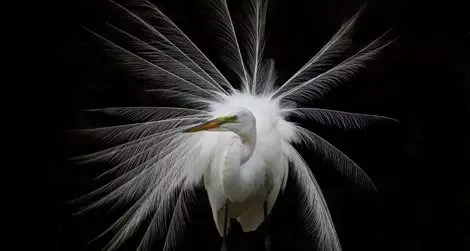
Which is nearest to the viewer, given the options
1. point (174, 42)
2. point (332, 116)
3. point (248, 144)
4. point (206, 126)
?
point (206, 126)

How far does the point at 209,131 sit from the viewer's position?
252cm

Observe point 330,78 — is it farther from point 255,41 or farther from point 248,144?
point 248,144

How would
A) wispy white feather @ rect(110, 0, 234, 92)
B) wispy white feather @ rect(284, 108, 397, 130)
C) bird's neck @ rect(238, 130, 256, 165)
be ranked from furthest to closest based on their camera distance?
wispy white feather @ rect(284, 108, 397, 130) → wispy white feather @ rect(110, 0, 234, 92) → bird's neck @ rect(238, 130, 256, 165)

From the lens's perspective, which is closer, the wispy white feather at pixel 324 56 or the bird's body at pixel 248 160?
the bird's body at pixel 248 160

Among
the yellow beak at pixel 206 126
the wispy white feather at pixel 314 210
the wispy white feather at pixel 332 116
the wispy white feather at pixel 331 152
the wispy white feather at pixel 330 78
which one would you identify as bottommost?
the wispy white feather at pixel 314 210

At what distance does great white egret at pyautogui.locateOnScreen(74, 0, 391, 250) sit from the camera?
2.45m

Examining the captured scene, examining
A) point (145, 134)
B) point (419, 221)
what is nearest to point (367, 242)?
point (419, 221)

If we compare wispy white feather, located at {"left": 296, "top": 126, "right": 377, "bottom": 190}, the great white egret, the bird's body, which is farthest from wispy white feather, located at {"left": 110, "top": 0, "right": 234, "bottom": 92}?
wispy white feather, located at {"left": 296, "top": 126, "right": 377, "bottom": 190}

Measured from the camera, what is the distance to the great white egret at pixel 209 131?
245cm

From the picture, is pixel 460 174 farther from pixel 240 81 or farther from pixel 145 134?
pixel 145 134

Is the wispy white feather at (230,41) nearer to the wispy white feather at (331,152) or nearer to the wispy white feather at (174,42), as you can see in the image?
the wispy white feather at (174,42)

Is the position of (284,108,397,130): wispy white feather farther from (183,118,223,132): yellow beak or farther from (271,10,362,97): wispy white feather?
(183,118,223,132): yellow beak

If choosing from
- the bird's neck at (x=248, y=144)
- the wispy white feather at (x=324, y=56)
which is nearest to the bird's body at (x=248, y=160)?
the bird's neck at (x=248, y=144)

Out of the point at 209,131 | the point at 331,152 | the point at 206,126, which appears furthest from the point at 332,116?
the point at 206,126
